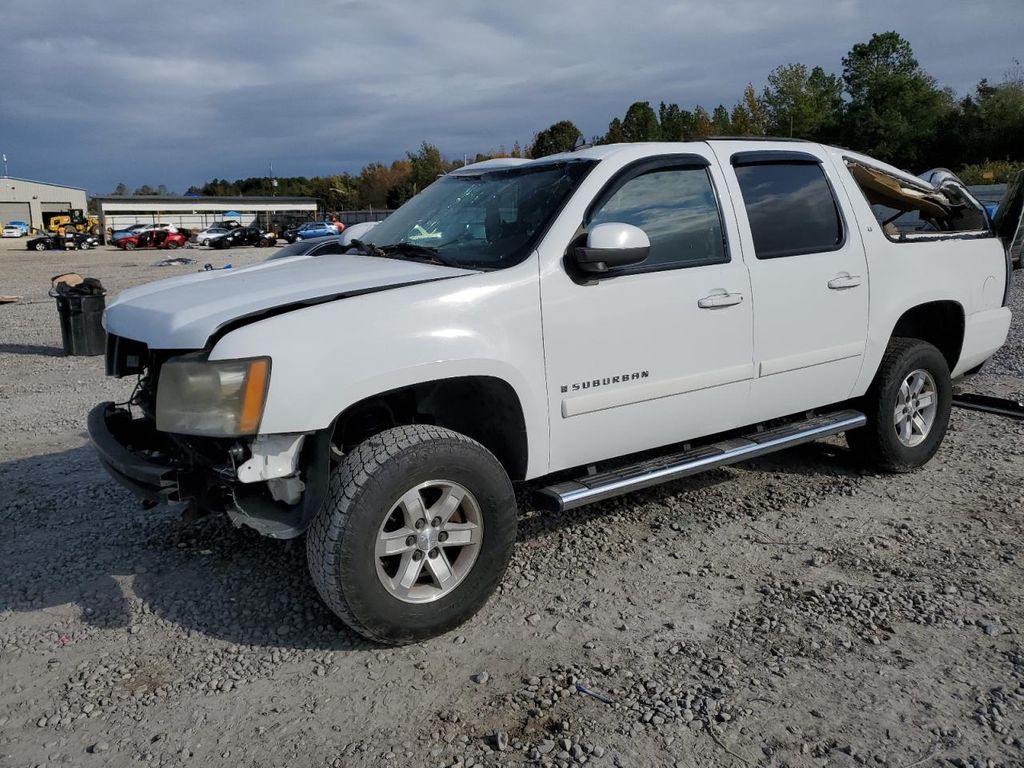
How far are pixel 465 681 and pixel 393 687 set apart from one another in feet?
0.87

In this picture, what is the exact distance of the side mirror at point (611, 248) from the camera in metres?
3.49

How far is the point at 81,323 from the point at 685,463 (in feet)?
28.1

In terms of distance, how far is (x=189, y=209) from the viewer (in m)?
96.1

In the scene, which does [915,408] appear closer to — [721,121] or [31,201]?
[721,121]

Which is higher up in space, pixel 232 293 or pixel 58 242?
pixel 58 242

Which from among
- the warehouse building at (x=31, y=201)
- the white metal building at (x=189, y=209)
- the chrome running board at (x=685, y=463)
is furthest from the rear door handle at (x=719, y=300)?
the warehouse building at (x=31, y=201)

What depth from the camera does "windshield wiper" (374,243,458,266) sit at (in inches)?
150

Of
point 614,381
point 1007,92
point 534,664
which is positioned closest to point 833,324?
point 614,381

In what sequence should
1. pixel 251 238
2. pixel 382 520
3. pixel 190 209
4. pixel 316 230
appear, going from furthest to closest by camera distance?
pixel 190 209
pixel 316 230
pixel 251 238
pixel 382 520

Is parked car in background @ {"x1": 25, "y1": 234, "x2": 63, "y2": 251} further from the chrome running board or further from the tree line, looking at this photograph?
the chrome running board

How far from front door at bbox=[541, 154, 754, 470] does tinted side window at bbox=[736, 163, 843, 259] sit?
9.2 inches

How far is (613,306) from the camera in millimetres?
3703

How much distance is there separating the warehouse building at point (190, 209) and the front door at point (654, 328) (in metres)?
80.3

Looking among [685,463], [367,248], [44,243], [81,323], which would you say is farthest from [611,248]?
[44,243]
